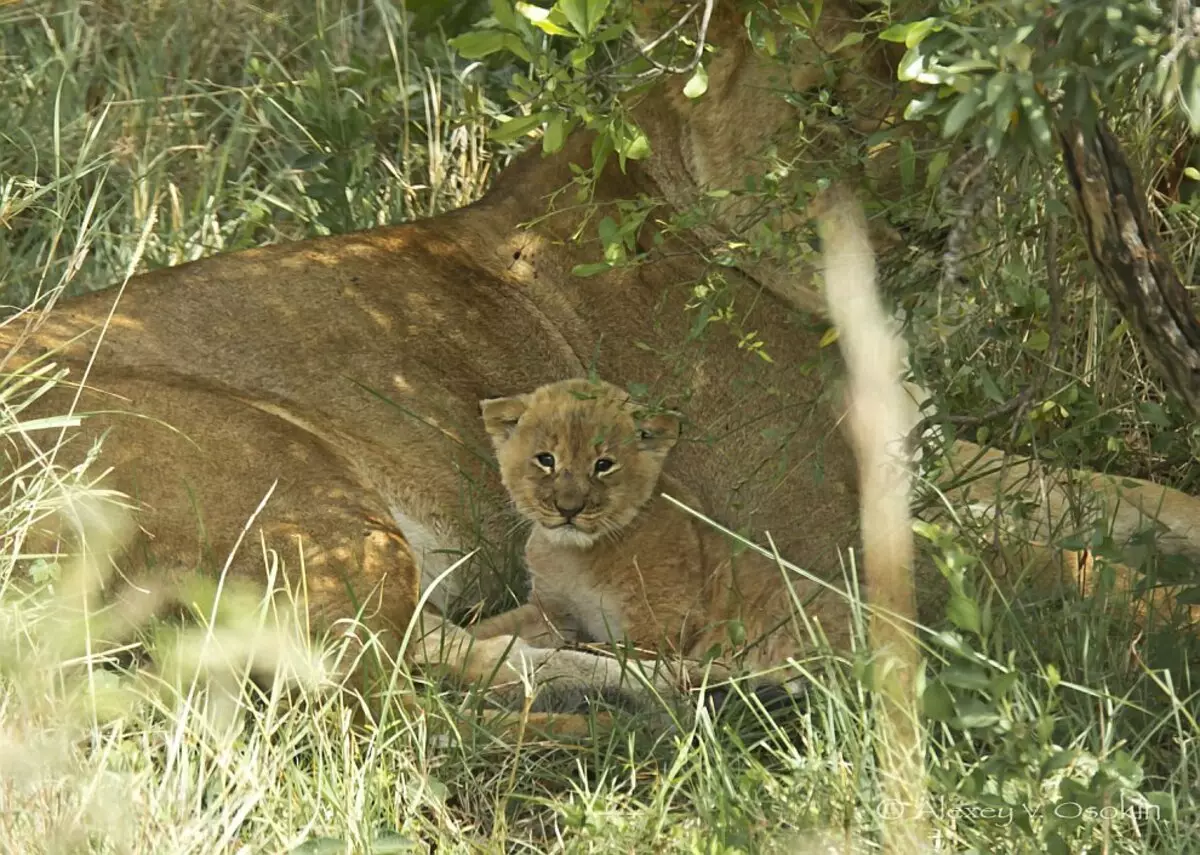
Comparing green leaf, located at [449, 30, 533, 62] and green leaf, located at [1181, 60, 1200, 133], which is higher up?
green leaf, located at [449, 30, 533, 62]

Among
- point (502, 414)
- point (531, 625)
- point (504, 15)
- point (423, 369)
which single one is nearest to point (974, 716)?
point (504, 15)

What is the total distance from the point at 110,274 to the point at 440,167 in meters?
1.05

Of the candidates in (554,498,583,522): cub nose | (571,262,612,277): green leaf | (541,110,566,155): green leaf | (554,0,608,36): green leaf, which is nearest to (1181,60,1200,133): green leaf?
(554,0,608,36): green leaf

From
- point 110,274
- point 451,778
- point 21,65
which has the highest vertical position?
point 21,65

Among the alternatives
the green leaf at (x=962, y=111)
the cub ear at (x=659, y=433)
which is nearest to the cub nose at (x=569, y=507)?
the cub ear at (x=659, y=433)

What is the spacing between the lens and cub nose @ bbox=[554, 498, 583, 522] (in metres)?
3.84

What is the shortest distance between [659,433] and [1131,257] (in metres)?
1.42

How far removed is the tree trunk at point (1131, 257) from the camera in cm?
267

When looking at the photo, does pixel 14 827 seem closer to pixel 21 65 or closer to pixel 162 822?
pixel 162 822

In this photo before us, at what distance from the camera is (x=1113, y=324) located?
15.5ft

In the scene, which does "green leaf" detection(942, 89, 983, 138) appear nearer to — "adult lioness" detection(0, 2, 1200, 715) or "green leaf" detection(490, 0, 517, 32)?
"green leaf" detection(490, 0, 517, 32)

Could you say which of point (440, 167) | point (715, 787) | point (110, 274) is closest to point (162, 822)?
point (715, 787)

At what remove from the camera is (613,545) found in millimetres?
3941

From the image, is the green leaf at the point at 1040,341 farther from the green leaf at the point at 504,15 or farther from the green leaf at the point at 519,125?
the green leaf at the point at 504,15
